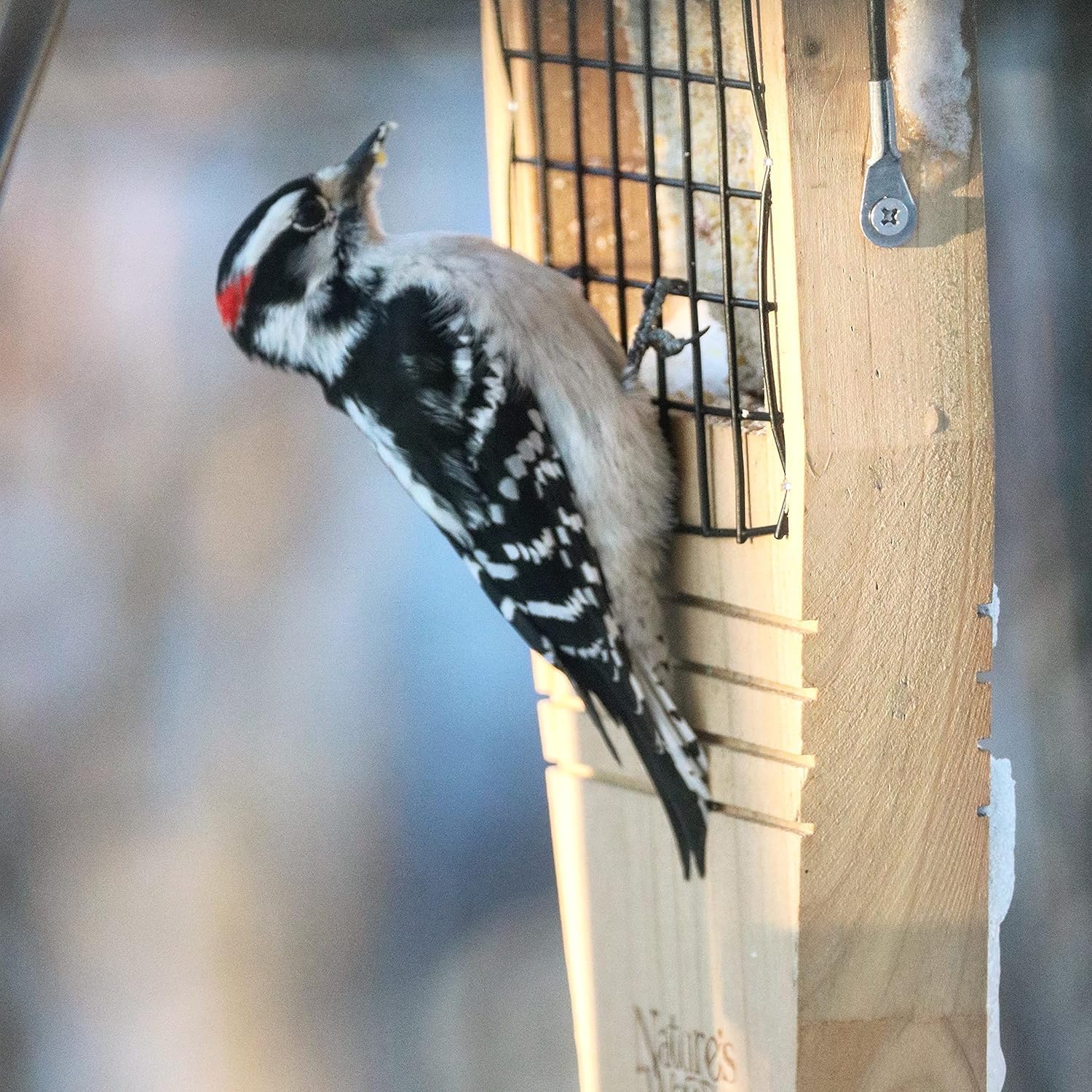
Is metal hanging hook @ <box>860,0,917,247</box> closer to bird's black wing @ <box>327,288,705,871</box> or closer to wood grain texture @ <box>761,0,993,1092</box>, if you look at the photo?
wood grain texture @ <box>761,0,993,1092</box>

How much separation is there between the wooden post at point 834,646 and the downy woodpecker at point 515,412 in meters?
0.03

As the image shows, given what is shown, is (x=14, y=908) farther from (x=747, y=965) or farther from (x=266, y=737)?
(x=747, y=965)

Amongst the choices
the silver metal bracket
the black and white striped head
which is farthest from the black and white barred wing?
the silver metal bracket

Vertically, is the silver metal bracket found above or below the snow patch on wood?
below

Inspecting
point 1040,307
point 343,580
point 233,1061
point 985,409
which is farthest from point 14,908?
point 1040,307

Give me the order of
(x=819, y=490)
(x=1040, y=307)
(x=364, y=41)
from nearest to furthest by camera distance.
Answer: (x=819, y=490) → (x=364, y=41) → (x=1040, y=307)

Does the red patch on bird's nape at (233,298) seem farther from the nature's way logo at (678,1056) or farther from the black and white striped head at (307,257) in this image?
the nature's way logo at (678,1056)

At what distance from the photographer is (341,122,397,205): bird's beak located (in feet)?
2.56

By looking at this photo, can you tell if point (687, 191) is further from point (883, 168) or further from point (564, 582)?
point (564, 582)

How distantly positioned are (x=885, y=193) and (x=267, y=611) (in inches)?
22.5

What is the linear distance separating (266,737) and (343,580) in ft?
0.49

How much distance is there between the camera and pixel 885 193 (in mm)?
651

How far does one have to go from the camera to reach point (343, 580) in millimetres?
922

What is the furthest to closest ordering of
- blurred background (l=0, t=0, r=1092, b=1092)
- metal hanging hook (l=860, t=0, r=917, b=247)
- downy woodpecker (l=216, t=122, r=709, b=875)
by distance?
blurred background (l=0, t=0, r=1092, b=1092) < downy woodpecker (l=216, t=122, r=709, b=875) < metal hanging hook (l=860, t=0, r=917, b=247)
